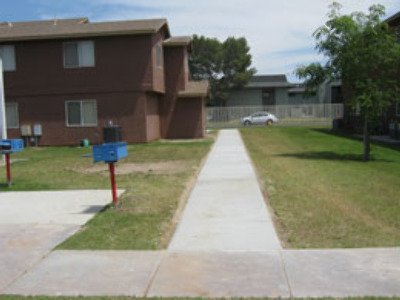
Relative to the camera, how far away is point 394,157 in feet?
60.4

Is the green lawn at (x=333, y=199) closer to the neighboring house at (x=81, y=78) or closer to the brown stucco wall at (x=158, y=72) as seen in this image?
the neighboring house at (x=81, y=78)

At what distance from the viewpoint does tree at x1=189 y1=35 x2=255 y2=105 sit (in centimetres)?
6669

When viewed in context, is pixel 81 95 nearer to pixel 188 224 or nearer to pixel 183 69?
pixel 183 69

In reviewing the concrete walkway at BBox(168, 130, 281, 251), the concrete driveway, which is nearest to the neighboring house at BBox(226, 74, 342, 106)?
the concrete walkway at BBox(168, 130, 281, 251)

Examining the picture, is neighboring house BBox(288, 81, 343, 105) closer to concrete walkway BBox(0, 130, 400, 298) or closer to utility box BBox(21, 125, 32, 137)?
utility box BBox(21, 125, 32, 137)

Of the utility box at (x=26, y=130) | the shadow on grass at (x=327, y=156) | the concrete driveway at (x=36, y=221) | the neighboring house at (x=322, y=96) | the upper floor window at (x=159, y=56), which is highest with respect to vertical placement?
the upper floor window at (x=159, y=56)

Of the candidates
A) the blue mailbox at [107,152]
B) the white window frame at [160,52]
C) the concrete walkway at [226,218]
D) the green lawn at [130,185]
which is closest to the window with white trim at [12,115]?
the green lawn at [130,185]

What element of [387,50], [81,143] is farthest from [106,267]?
[81,143]

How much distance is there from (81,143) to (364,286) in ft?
75.4

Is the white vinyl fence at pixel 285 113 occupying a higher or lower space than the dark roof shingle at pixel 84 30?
lower

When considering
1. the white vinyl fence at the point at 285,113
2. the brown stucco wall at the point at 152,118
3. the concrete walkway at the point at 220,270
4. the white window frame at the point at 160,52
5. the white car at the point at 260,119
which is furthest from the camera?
the white vinyl fence at the point at 285,113

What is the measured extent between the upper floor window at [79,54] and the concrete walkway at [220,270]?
2039 centimetres

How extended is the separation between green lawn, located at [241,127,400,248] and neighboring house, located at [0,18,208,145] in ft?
34.7

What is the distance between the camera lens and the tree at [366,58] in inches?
693
